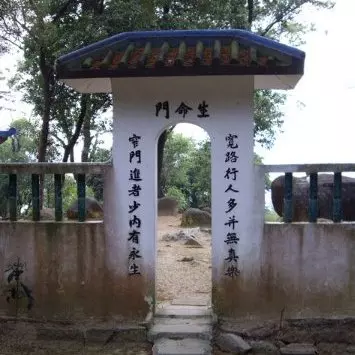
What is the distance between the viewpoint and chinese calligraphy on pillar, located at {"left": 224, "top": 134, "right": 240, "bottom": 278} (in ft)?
20.1

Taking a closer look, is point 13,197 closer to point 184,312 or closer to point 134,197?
point 134,197

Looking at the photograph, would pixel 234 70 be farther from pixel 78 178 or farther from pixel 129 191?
pixel 78 178

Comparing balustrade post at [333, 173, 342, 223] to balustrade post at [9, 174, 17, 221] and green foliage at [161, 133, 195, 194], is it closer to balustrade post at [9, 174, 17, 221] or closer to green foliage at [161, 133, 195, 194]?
balustrade post at [9, 174, 17, 221]

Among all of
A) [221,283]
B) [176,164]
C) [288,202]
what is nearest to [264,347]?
[221,283]

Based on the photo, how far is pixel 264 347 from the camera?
601 centimetres

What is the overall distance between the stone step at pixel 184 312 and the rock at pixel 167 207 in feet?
44.5

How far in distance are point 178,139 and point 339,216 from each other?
26.2 meters

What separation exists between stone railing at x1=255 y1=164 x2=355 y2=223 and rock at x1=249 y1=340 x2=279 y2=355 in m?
1.45

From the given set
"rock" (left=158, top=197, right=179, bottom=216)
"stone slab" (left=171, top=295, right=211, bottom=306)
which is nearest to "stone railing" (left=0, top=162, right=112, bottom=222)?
"stone slab" (left=171, top=295, right=211, bottom=306)

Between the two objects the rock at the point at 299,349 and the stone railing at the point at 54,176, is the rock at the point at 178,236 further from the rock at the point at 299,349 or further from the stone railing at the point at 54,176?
the rock at the point at 299,349

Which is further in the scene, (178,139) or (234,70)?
(178,139)

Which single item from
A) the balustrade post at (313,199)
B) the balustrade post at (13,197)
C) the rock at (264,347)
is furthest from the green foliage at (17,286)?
the balustrade post at (313,199)

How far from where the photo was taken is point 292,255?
6.10m

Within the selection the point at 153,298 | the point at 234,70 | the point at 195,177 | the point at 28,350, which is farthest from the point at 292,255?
the point at 195,177
